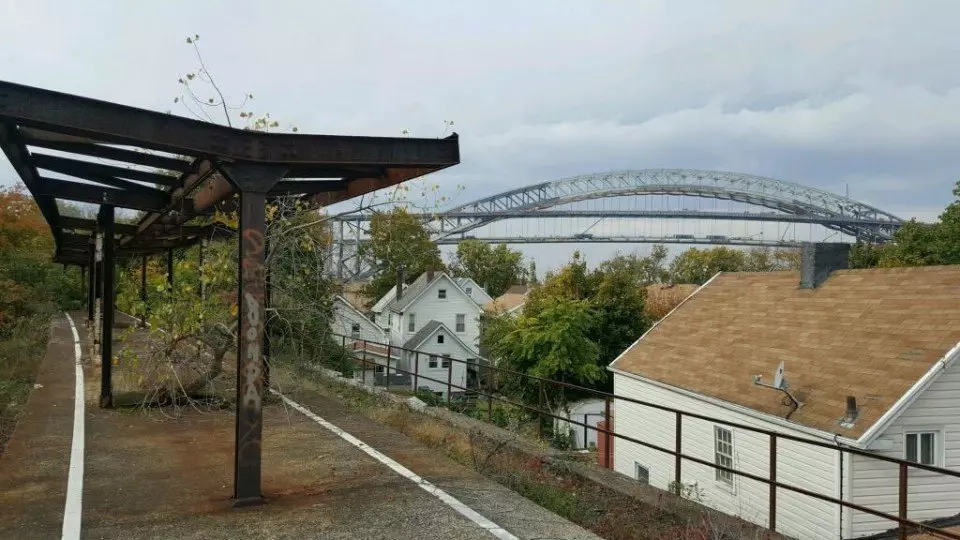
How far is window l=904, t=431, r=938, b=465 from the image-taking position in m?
13.9

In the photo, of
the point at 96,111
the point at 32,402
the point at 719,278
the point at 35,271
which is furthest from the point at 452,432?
the point at 35,271

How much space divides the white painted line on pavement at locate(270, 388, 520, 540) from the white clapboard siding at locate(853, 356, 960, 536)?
9.50 meters

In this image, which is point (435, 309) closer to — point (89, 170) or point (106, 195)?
point (106, 195)

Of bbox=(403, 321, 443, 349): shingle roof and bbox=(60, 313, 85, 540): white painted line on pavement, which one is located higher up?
bbox=(60, 313, 85, 540): white painted line on pavement

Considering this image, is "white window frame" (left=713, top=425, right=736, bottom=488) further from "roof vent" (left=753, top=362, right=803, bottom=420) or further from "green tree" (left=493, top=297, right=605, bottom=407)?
"green tree" (left=493, top=297, right=605, bottom=407)

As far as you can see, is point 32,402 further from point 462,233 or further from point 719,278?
point 462,233

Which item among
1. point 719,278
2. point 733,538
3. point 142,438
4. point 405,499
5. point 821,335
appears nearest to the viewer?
point 733,538

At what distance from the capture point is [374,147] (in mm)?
6594

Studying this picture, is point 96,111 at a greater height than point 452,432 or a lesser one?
greater

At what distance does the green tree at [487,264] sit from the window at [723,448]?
68.8 metres

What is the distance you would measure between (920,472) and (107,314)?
1388 centimetres

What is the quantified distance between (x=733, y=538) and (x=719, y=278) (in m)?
19.6

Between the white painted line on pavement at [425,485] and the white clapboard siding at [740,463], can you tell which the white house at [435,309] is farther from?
the white painted line on pavement at [425,485]

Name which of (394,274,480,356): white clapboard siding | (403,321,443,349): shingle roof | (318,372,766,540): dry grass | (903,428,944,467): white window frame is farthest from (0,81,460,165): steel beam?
(394,274,480,356): white clapboard siding
